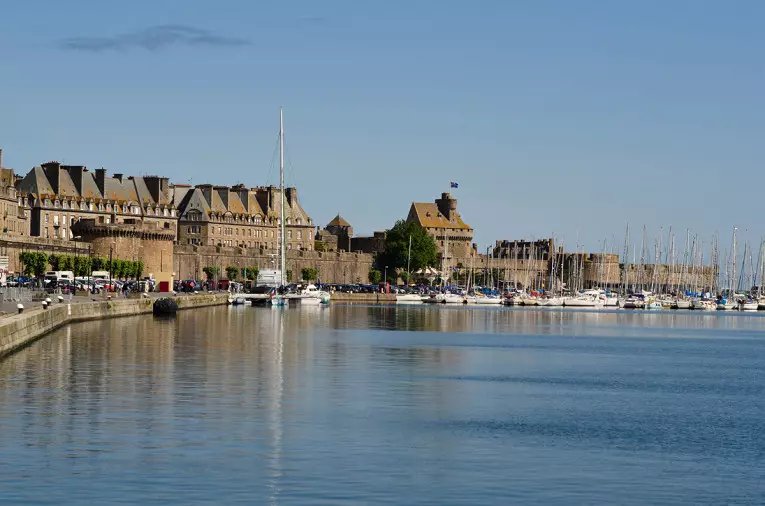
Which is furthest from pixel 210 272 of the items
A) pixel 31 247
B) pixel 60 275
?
pixel 60 275

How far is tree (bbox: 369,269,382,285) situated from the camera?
158 metres

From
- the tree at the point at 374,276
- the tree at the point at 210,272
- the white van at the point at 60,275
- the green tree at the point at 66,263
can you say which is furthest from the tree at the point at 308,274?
the white van at the point at 60,275

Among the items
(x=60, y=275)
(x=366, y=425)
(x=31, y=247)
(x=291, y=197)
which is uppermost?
(x=291, y=197)

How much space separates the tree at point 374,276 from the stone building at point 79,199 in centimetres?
2815

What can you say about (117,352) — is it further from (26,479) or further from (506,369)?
(26,479)

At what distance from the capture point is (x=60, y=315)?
5372 centimetres

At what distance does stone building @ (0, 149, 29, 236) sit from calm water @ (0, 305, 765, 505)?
67149mm

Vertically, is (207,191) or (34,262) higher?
(207,191)

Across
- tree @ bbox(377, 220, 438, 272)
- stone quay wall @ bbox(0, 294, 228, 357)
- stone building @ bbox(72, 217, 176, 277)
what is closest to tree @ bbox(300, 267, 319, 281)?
tree @ bbox(377, 220, 438, 272)

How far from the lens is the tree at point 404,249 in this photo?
162375mm

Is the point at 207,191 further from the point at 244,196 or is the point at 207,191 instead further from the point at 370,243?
the point at 370,243

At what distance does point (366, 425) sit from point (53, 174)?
108925mm

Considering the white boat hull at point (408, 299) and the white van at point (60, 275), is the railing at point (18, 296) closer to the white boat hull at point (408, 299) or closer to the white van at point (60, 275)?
the white van at point (60, 275)

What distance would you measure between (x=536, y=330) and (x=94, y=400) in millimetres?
45987
